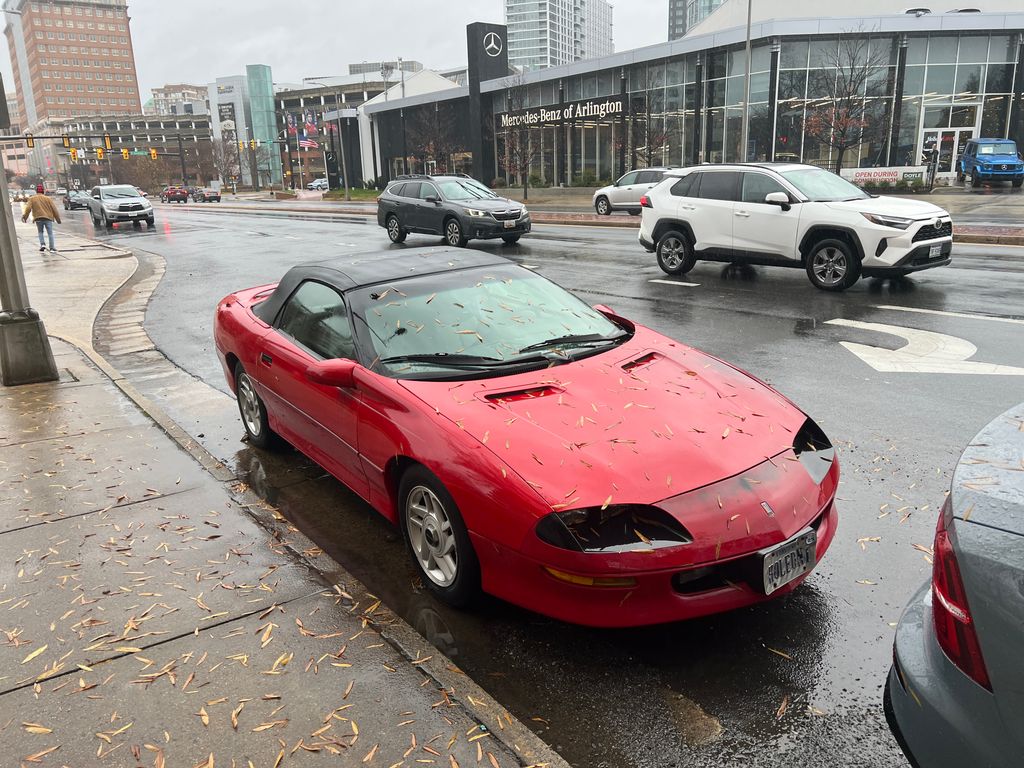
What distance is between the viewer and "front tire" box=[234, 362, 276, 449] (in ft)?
18.7

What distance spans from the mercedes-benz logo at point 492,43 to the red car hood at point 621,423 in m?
57.4

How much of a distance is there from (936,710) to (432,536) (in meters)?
2.26

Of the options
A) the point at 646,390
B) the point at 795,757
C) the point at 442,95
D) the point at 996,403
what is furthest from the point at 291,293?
the point at 442,95

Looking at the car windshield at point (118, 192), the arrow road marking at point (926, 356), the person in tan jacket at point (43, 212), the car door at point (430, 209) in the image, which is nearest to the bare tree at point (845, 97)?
the car door at point (430, 209)

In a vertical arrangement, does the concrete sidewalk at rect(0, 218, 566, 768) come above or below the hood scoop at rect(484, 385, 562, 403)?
below

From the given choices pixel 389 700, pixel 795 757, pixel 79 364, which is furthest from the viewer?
pixel 79 364

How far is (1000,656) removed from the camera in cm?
181

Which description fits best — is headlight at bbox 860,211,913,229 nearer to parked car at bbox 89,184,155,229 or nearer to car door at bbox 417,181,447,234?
car door at bbox 417,181,447,234

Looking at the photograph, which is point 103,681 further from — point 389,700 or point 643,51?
point 643,51

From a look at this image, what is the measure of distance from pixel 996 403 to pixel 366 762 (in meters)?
5.62

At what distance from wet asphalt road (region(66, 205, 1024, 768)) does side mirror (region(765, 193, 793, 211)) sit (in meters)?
2.04

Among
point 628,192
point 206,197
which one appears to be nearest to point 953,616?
point 628,192

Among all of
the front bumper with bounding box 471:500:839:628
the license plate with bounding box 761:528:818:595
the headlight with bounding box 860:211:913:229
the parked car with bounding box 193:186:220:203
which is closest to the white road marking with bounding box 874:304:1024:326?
the headlight with bounding box 860:211:913:229

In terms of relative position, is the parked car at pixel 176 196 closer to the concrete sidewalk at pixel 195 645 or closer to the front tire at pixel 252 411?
the front tire at pixel 252 411
